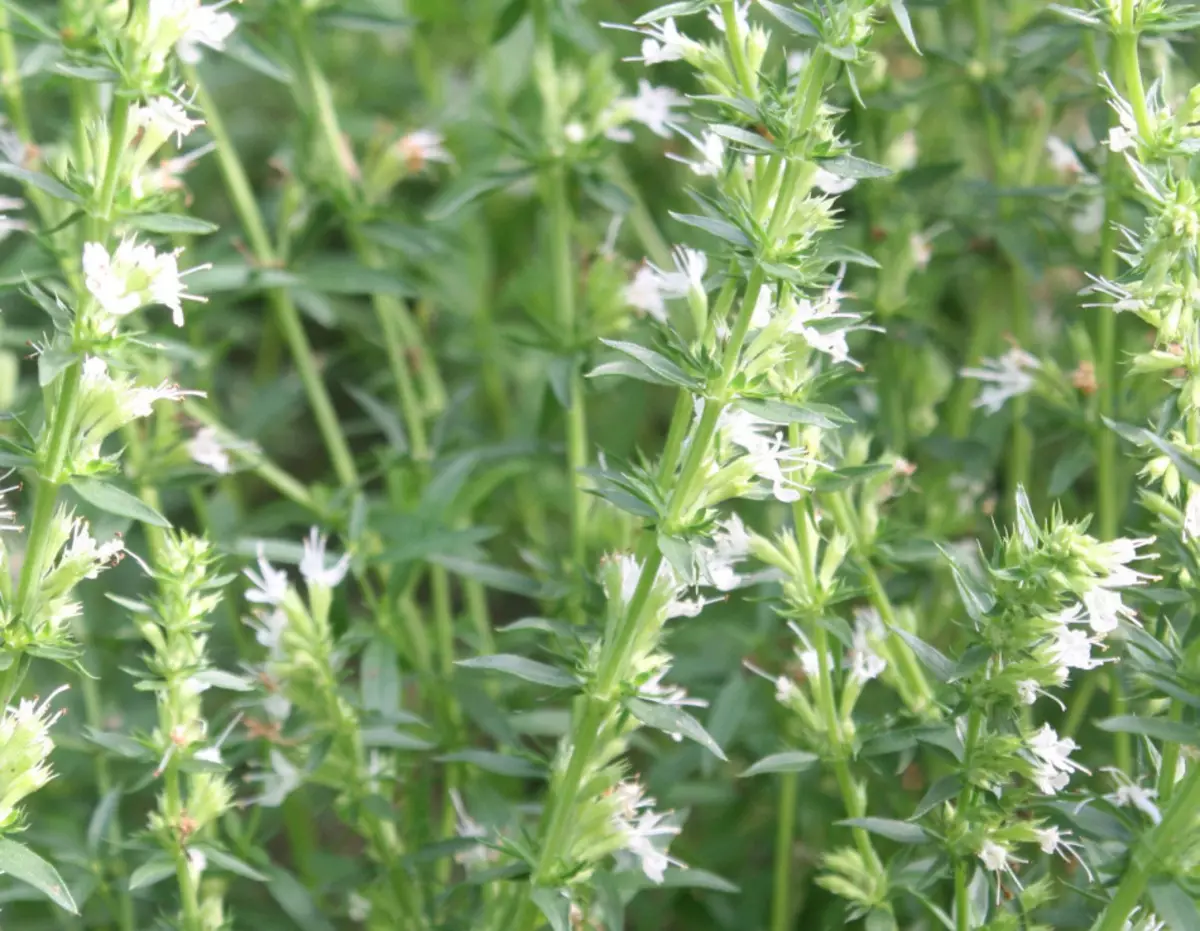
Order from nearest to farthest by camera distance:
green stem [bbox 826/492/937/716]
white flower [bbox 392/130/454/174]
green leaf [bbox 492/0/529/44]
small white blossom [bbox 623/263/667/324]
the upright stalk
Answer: green stem [bbox 826/492/937/716] < small white blossom [bbox 623/263/667/324] < the upright stalk < green leaf [bbox 492/0/529/44] < white flower [bbox 392/130/454/174]

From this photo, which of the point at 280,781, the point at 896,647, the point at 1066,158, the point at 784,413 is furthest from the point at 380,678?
the point at 1066,158

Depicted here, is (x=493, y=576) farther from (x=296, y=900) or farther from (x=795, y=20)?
(x=795, y=20)

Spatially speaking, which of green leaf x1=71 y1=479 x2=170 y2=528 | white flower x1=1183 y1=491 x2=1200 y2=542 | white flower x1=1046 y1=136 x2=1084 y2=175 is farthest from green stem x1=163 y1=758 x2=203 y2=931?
white flower x1=1046 y1=136 x2=1084 y2=175

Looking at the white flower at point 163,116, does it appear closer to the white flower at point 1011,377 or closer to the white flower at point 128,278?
the white flower at point 128,278

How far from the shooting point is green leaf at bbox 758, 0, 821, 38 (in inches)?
41.2

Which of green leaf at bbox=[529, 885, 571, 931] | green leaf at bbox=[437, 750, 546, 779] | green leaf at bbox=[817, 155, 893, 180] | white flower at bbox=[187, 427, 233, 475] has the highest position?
green leaf at bbox=[817, 155, 893, 180]

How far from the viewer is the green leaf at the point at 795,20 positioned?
41.2 inches

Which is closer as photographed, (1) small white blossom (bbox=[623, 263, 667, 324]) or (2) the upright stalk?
(1) small white blossom (bbox=[623, 263, 667, 324])

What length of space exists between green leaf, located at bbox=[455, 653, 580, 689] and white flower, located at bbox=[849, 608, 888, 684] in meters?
0.28

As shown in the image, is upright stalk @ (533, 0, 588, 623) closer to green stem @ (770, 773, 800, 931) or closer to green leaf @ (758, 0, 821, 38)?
green stem @ (770, 773, 800, 931)

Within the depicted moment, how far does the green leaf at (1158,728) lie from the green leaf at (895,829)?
26cm

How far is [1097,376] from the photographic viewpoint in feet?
5.25

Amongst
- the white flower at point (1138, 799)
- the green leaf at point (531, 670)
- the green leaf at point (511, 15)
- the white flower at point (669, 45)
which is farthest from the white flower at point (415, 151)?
the white flower at point (1138, 799)

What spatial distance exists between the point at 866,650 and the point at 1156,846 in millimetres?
361
